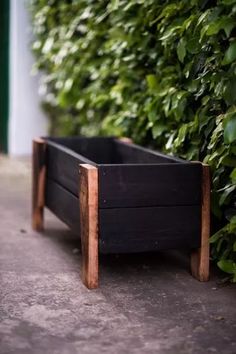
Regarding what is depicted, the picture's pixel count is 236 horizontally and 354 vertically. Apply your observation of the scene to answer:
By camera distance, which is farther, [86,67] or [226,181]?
[86,67]

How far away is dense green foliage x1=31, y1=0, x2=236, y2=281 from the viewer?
11.2 ft

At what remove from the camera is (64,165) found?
4.23 m

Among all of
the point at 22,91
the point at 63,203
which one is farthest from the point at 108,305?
the point at 22,91

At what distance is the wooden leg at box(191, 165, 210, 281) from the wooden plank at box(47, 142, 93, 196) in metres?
0.71

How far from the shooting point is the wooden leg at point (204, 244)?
366cm

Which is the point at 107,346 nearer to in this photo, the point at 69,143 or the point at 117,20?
the point at 69,143

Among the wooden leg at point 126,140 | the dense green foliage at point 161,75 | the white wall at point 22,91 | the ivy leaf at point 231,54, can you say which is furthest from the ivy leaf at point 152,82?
the white wall at point 22,91

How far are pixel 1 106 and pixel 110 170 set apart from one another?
18.1ft

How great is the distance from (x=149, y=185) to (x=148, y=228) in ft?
0.80

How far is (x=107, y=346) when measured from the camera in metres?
2.84

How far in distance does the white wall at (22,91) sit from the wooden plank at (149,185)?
5.06m

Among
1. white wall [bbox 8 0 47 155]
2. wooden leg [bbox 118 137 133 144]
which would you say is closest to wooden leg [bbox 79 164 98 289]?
wooden leg [bbox 118 137 133 144]

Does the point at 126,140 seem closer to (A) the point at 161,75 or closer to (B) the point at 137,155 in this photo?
(B) the point at 137,155

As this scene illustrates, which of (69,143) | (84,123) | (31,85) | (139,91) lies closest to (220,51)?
(139,91)
